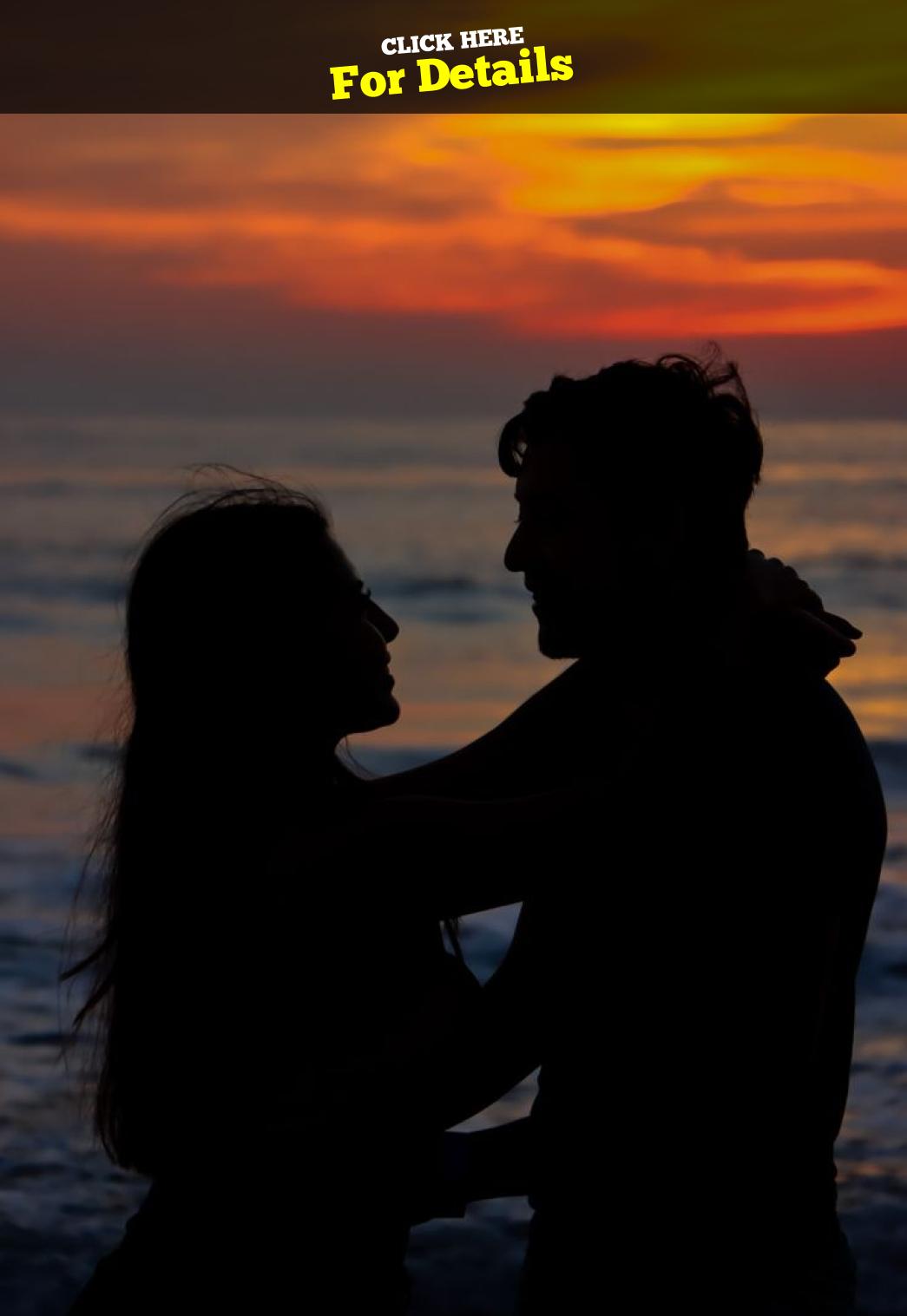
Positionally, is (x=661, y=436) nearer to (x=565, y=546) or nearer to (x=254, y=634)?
(x=565, y=546)

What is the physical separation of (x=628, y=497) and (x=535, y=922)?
1.78ft

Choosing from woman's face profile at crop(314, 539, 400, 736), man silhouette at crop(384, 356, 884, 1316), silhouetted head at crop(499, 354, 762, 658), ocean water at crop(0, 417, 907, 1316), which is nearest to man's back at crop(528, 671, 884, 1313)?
man silhouette at crop(384, 356, 884, 1316)

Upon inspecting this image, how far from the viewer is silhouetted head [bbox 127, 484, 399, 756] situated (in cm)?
227

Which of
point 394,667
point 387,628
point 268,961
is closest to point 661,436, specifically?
point 387,628

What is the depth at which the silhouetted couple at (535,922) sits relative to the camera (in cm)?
208

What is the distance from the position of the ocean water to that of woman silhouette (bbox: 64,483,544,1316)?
115 cm

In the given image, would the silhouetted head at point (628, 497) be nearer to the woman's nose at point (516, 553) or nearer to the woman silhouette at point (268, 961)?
the woman's nose at point (516, 553)

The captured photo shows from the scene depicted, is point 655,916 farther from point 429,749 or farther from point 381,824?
point 429,749

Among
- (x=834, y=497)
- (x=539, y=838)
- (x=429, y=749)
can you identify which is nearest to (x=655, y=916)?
(x=539, y=838)

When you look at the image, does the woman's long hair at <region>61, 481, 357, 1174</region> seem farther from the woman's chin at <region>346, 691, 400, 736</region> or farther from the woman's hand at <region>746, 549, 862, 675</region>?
the woman's hand at <region>746, 549, 862, 675</region>

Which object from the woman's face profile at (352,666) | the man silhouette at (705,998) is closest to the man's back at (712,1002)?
the man silhouette at (705,998)

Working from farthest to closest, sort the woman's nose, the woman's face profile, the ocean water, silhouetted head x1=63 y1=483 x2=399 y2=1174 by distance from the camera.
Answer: the ocean water, the woman's nose, the woman's face profile, silhouetted head x1=63 y1=483 x2=399 y2=1174

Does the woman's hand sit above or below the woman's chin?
above

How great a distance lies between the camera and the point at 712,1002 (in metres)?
2.06
